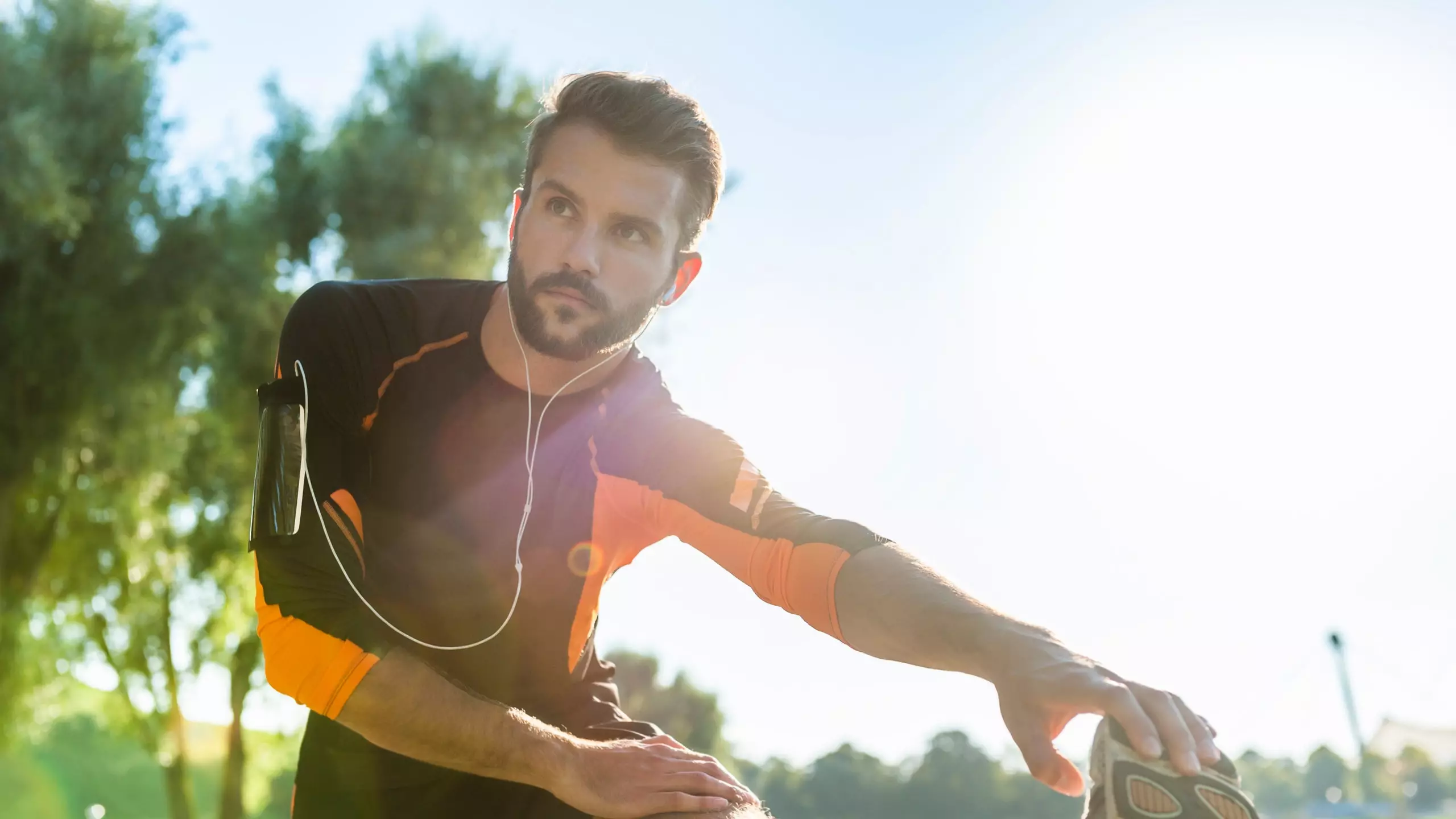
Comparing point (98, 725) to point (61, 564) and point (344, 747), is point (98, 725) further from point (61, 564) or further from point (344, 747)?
point (344, 747)

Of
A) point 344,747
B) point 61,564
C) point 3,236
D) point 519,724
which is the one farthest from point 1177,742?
point 61,564

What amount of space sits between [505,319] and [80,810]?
47.7m

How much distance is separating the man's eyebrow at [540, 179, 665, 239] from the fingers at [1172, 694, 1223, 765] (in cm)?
210

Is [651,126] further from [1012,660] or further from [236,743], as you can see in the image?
[236,743]

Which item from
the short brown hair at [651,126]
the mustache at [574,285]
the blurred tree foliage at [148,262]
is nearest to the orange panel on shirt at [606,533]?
the mustache at [574,285]

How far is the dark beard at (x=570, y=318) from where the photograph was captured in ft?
9.58

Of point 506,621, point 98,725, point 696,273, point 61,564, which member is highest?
point 696,273

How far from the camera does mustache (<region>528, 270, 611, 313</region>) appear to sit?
2912 mm

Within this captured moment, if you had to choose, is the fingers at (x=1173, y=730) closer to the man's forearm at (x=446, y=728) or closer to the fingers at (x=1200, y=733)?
the fingers at (x=1200, y=733)

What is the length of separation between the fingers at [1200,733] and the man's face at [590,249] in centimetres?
202

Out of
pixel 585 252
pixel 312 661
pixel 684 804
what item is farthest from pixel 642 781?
pixel 585 252

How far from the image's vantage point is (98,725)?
2511 cm

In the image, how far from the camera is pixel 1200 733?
1.39 meters

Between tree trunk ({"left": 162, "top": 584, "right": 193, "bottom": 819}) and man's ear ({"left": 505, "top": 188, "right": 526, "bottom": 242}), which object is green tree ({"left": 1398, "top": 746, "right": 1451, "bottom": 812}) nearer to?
tree trunk ({"left": 162, "top": 584, "right": 193, "bottom": 819})
